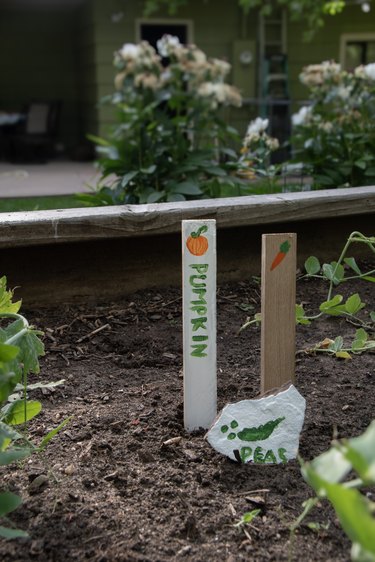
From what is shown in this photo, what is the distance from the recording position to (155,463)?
138 centimetres

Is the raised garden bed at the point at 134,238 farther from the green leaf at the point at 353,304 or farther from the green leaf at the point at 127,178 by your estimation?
the green leaf at the point at 127,178

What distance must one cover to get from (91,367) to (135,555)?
924 millimetres

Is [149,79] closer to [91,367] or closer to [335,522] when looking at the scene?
[91,367]

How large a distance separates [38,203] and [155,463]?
395 cm

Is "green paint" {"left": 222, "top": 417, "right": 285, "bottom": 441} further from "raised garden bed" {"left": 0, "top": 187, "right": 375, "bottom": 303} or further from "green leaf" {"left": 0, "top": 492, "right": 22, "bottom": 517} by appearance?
"raised garden bed" {"left": 0, "top": 187, "right": 375, "bottom": 303}

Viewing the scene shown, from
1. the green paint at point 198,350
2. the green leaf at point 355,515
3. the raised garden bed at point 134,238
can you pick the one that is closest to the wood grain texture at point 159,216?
the raised garden bed at point 134,238

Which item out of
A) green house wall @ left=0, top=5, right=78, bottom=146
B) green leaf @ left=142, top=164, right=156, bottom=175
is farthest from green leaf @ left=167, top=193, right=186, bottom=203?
green house wall @ left=0, top=5, right=78, bottom=146

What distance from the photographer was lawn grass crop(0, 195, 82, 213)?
476 cm

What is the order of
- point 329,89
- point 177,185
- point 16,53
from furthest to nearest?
point 16,53, point 329,89, point 177,185

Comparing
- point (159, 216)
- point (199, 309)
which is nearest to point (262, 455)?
Result: point (199, 309)

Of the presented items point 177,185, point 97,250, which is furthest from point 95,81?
point 97,250

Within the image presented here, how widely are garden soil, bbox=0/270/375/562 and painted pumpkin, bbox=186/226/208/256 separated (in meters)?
0.40

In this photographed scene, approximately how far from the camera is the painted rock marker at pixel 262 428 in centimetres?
137

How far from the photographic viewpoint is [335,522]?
1184 mm
